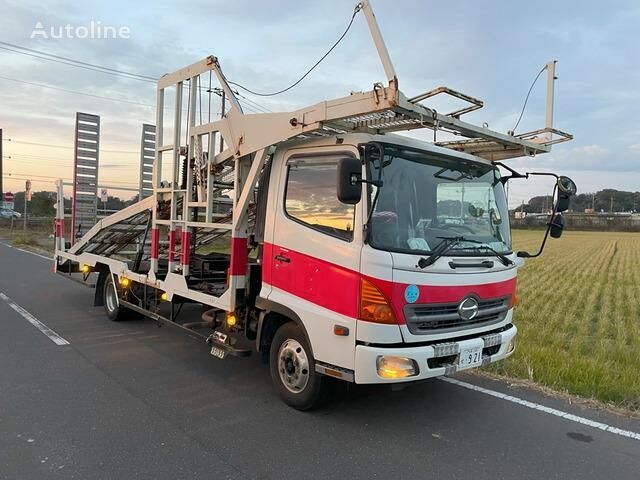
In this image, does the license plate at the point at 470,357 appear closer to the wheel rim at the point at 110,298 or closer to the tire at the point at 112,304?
the tire at the point at 112,304

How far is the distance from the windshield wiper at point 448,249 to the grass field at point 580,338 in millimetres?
1698

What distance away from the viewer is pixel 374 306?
147 inches

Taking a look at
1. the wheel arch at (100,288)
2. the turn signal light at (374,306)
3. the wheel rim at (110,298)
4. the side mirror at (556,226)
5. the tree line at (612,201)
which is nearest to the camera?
the turn signal light at (374,306)

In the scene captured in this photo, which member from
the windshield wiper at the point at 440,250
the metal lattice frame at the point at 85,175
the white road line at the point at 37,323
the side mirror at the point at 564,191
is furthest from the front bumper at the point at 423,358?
the metal lattice frame at the point at 85,175

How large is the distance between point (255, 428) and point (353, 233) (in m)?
1.73

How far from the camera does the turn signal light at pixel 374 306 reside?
3715 millimetres

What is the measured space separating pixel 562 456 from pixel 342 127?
307 cm

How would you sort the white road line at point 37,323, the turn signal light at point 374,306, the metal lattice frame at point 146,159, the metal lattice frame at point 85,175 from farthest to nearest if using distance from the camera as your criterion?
the metal lattice frame at point 85,175 < the metal lattice frame at point 146,159 < the white road line at point 37,323 < the turn signal light at point 374,306

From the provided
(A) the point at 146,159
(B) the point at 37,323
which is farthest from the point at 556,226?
(B) the point at 37,323

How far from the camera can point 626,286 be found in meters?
15.2

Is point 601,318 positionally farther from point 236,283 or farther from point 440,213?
point 236,283

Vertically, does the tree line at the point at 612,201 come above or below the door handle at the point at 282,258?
above

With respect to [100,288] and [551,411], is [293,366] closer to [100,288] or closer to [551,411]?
[551,411]

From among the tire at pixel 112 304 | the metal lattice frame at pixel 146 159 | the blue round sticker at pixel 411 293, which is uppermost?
the metal lattice frame at pixel 146 159
